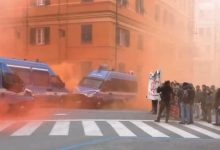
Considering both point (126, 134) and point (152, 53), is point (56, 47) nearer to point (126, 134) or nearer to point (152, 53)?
point (152, 53)

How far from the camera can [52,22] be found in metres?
36.7

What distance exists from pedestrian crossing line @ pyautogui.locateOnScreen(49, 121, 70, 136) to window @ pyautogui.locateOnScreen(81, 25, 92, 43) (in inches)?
797

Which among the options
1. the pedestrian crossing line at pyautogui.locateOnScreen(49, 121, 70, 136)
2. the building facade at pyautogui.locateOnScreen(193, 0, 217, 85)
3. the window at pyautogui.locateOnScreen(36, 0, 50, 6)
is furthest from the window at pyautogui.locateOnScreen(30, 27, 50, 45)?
the pedestrian crossing line at pyautogui.locateOnScreen(49, 121, 70, 136)

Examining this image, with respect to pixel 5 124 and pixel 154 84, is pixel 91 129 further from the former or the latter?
pixel 154 84

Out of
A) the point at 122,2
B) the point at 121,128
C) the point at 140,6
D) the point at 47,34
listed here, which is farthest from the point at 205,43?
the point at 121,128

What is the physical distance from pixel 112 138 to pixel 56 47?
78.5 feet

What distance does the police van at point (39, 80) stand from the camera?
2469 centimetres

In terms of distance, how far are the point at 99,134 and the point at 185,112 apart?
5.34 metres

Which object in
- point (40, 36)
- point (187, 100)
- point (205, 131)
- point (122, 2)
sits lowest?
point (205, 131)

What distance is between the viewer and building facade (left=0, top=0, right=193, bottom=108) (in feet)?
101

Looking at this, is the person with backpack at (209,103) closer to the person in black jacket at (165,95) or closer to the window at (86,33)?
the person in black jacket at (165,95)

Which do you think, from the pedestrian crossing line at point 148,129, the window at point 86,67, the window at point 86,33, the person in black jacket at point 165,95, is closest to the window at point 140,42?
the window at point 86,67

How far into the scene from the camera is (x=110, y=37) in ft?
121

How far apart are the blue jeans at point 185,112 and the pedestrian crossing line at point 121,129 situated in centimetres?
229
